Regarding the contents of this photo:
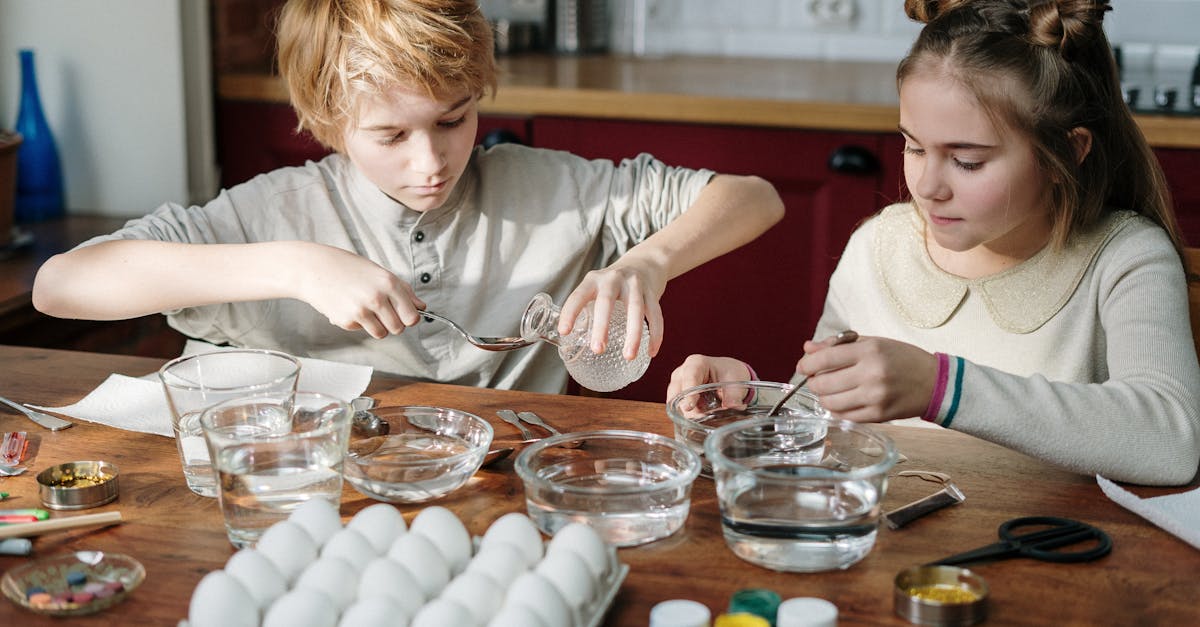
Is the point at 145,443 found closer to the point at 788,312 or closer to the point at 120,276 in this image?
the point at 120,276

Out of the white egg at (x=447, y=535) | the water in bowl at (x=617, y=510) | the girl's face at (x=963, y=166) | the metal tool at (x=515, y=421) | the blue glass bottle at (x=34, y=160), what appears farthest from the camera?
the blue glass bottle at (x=34, y=160)

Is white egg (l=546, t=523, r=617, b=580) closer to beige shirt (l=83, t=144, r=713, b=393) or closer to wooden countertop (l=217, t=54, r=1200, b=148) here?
beige shirt (l=83, t=144, r=713, b=393)

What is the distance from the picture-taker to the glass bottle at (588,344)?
128cm

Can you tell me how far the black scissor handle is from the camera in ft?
3.17

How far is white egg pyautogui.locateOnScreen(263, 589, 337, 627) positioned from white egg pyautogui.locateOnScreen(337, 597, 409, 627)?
12mm

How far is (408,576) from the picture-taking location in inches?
32.7

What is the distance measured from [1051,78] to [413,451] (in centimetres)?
80

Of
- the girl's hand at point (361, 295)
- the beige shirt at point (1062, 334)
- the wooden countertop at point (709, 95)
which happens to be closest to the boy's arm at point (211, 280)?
the girl's hand at point (361, 295)

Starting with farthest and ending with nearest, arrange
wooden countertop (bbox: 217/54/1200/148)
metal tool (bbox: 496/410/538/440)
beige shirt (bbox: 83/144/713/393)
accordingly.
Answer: wooden countertop (bbox: 217/54/1200/148)
beige shirt (bbox: 83/144/713/393)
metal tool (bbox: 496/410/538/440)

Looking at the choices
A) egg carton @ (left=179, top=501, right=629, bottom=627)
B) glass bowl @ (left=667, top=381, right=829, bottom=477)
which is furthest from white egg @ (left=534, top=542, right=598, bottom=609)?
glass bowl @ (left=667, top=381, right=829, bottom=477)

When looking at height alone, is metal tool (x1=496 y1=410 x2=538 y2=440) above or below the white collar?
below

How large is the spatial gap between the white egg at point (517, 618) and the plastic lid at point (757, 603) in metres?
0.15

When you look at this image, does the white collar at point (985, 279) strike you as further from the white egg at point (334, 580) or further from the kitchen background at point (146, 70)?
the kitchen background at point (146, 70)

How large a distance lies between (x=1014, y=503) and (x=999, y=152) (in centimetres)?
45
